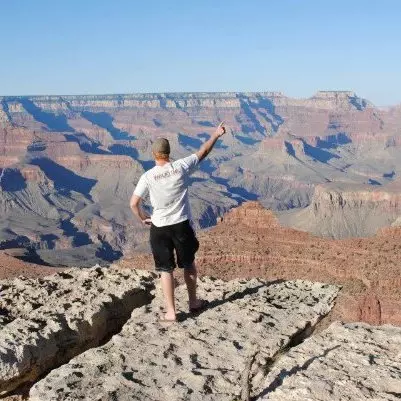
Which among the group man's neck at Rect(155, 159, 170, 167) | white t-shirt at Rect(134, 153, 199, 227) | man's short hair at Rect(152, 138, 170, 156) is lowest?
white t-shirt at Rect(134, 153, 199, 227)

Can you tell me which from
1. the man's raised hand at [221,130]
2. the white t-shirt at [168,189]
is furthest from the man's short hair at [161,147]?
the man's raised hand at [221,130]

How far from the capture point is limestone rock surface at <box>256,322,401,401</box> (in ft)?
17.2

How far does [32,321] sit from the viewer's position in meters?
7.12

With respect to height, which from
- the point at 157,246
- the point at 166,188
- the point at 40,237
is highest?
the point at 166,188

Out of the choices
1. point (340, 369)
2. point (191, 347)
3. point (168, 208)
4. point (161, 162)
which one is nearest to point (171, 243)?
point (168, 208)

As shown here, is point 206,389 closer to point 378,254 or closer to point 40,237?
point 378,254

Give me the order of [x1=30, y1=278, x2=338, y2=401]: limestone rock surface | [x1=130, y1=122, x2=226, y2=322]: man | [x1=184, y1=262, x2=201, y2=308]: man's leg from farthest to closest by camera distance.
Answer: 1. [x1=184, y1=262, x2=201, y2=308]: man's leg
2. [x1=130, y1=122, x2=226, y2=322]: man
3. [x1=30, y1=278, x2=338, y2=401]: limestone rock surface

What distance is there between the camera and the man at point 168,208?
7.26 m

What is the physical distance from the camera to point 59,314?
7.48 m

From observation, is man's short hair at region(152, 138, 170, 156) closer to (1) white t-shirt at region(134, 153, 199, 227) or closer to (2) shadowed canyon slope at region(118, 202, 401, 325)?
(1) white t-shirt at region(134, 153, 199, 227)

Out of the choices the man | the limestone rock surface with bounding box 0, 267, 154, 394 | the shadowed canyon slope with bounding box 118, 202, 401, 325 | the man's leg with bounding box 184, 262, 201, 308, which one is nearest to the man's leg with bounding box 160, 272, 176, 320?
the man

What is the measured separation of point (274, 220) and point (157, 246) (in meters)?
35.8

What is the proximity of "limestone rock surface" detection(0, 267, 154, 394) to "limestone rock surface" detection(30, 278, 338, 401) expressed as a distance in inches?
19.4

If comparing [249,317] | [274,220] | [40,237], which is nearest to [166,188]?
[249,317]
